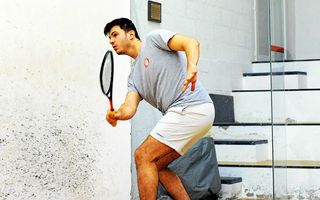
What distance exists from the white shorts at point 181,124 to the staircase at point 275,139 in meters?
0.90

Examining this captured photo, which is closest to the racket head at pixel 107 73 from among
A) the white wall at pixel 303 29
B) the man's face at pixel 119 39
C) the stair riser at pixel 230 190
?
the man's face at pixel 119 39

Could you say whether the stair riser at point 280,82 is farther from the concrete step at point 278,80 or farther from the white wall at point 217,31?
the white wall at point 217,31

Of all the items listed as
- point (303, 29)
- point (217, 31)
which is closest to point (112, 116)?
point (217, 31)

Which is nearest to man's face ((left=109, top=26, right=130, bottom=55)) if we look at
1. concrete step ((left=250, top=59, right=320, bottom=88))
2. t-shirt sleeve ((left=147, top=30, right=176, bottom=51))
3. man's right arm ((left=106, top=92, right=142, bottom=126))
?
t-shirt sleeve ((left=147, top=30, right=176, bottom=51))

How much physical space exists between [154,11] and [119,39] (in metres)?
1.29

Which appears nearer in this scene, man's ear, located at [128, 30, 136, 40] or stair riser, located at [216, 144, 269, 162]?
man's ear, located at [128, 30, 136, 40]

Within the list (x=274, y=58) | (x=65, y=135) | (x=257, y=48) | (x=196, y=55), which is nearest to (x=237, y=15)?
(x=257, y=48)

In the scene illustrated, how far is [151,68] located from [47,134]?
0.82 meters

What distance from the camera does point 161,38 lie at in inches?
144

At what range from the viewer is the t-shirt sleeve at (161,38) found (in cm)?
364

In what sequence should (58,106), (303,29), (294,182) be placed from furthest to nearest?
(303,29) < (294,182) < (58,106)

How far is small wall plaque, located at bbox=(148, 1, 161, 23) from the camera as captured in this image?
501 cm

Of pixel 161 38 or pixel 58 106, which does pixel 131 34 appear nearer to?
pixel 161 38

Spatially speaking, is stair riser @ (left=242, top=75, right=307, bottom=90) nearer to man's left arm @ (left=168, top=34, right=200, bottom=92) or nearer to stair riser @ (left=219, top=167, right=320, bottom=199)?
stair riser @ (left=219, top=167, right=320, bottom=199)
